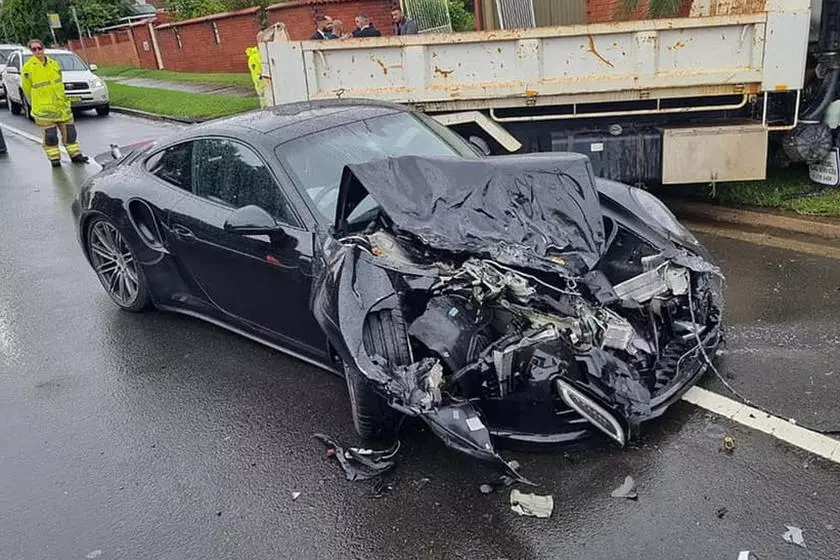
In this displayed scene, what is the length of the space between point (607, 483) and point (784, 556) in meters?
0.73

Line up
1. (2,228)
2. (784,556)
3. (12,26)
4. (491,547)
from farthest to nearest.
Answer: (12,26) → (2,228) → (491,547) → (784,556)

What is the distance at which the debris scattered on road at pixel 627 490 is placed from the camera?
10.3ft

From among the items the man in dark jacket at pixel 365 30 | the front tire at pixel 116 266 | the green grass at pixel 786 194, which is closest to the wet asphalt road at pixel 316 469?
the front tire at pixel 116 266

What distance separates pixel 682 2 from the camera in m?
7.79

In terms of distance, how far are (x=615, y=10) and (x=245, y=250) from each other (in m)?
7.10

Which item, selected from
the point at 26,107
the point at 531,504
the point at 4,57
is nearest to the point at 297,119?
the point at 531,504

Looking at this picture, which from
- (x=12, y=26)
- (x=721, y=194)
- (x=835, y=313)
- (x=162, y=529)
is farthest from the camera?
(x=12, y=26)

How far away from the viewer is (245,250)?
4.18m

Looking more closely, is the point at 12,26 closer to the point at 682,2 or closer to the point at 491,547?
the point at 682,2

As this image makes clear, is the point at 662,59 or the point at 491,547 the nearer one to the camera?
the point at 491,547


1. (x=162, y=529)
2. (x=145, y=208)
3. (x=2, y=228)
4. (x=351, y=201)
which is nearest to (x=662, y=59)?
(x=351, y=201)

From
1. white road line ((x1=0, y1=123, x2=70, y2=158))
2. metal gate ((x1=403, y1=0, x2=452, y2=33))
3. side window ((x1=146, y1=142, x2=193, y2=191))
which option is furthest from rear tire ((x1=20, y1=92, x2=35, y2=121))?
side window ((x1=146, y1=142, x2=193, y2=191))

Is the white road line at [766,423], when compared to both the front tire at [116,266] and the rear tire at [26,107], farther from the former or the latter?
the rear tire at [26,107]

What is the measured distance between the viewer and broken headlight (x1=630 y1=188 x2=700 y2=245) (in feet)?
13.4
